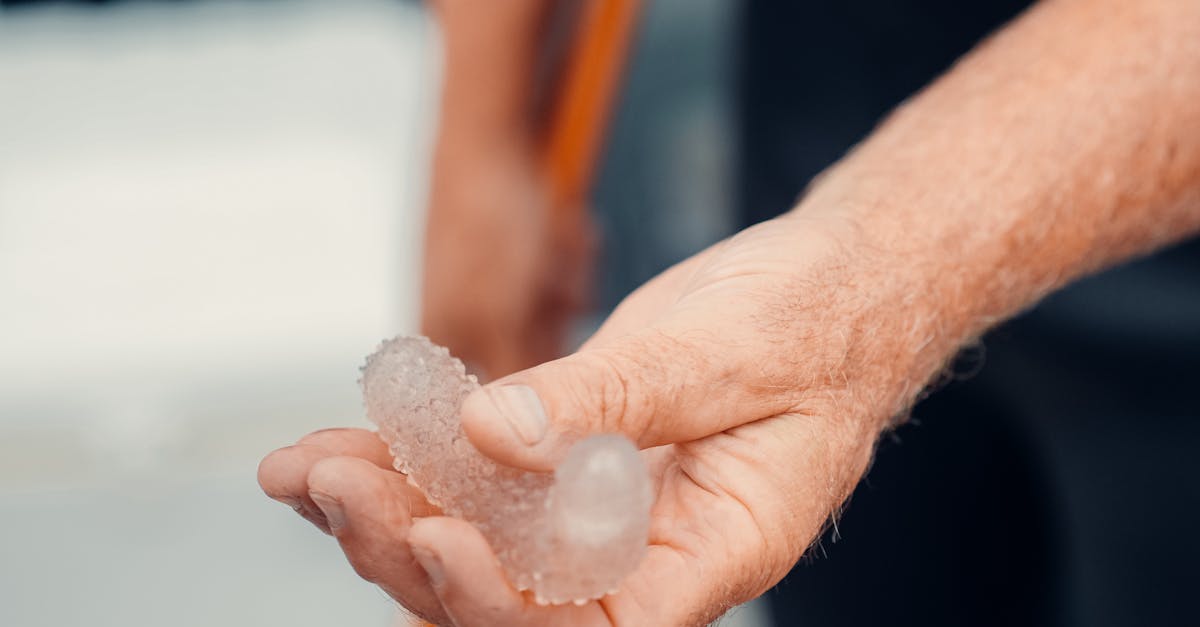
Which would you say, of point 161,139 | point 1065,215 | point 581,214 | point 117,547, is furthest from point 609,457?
point 161,139

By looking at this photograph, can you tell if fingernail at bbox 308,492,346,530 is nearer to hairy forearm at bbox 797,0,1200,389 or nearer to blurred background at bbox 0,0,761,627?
hairy forearm at bbox 797,0,1200,389

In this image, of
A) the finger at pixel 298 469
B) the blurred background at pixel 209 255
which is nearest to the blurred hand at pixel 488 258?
the blurred background at pixel 209 255

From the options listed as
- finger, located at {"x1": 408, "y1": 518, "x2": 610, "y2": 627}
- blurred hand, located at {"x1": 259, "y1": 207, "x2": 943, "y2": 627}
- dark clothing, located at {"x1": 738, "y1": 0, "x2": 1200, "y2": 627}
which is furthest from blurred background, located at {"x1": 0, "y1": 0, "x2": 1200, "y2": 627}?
finger, located at {"x1": 408, "y1": 518, "x2": 610, "y2": 627}

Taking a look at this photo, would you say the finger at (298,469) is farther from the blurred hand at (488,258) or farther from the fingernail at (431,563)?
the blurred hand at (488,258)

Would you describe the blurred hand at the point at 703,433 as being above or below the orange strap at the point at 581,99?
below

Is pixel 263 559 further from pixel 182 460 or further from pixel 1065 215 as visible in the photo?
pixel 1065 215

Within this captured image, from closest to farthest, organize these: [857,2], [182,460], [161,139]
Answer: [857,2]
[182,460]
[161,139]
